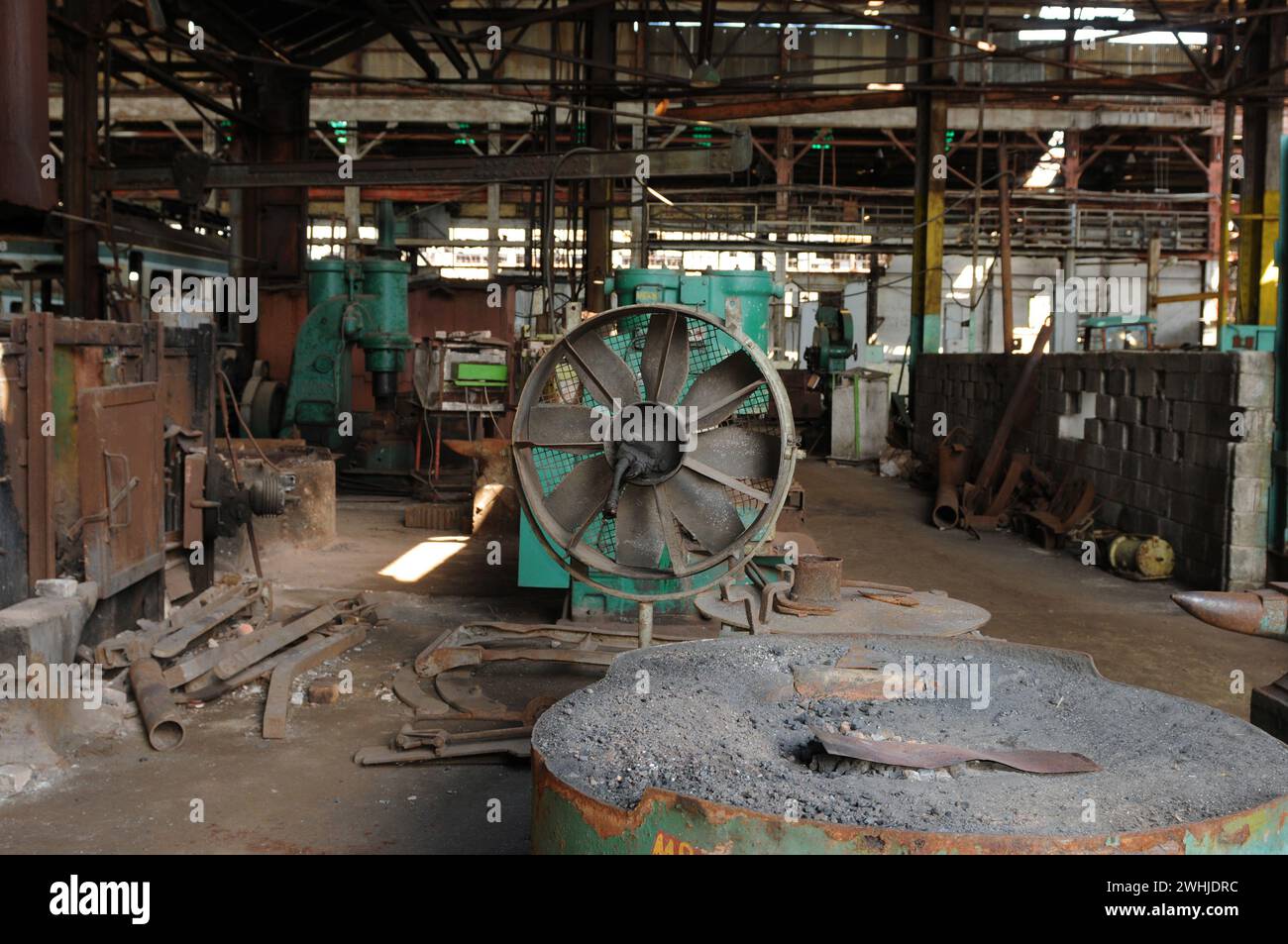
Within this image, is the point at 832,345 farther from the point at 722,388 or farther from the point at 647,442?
the point at 647,442

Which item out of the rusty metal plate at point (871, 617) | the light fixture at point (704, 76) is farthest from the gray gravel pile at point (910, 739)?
the light fixture at point (704, 76)

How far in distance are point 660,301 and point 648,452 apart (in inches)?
78.0

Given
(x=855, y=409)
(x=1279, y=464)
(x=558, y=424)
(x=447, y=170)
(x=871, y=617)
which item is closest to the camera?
(x=871, y=617)

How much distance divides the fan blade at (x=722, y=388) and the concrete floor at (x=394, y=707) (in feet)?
4.75

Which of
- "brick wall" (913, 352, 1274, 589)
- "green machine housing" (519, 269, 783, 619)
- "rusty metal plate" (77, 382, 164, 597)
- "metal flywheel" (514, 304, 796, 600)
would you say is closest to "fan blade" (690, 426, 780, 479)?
"metal flywheel" (514, 304, 796, 600)

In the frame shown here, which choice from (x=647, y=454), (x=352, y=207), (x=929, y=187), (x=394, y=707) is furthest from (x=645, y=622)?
(x=352, y=207)

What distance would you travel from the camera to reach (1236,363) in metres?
6.88

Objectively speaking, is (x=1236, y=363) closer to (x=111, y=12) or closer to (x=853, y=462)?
(x=853, y=462)

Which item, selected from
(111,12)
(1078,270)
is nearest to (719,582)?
(111,12)

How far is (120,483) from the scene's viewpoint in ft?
15.8

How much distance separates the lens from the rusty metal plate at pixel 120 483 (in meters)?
4.64

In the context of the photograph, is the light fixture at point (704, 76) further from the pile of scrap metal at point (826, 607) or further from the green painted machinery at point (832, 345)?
the pile of scrap metal at point (826, 607)

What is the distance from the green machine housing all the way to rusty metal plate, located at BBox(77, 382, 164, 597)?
1.76 m

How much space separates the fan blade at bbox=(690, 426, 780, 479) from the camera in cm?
400
